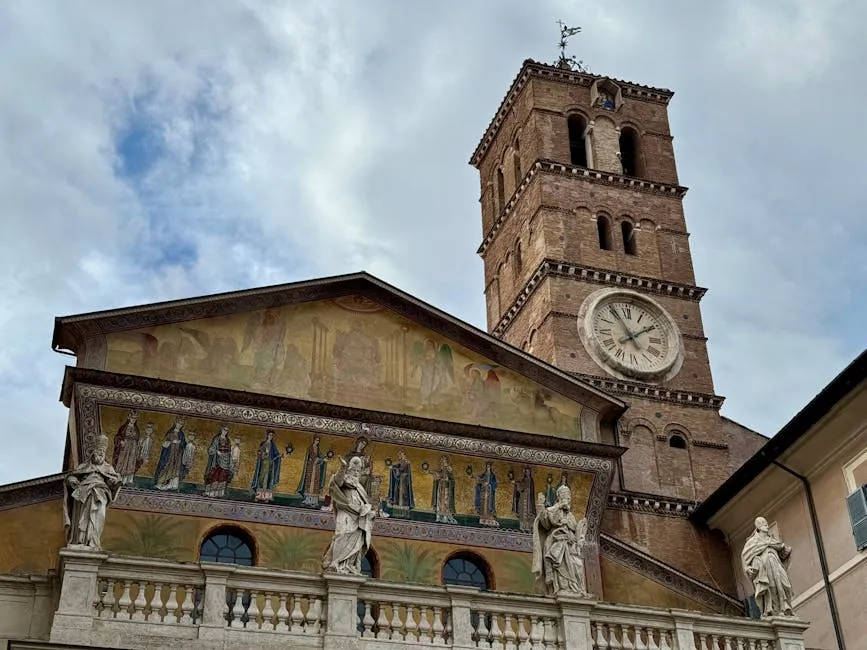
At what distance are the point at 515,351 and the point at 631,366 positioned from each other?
255 inches

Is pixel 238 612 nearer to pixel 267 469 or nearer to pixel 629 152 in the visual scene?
pixel 267 469

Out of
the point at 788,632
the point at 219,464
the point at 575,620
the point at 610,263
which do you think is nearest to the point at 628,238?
the point at 610,263

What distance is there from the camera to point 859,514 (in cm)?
1917

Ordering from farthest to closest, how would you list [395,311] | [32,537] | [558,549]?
[395,311] < [32,537] < [558,549]

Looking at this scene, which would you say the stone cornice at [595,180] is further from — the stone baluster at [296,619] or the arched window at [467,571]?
the stone baluster at [296,619]

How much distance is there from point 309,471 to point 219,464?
4.73 feet

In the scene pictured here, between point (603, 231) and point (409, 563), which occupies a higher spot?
point (603, 231)

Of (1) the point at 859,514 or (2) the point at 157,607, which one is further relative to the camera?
(1) the point at 859,514

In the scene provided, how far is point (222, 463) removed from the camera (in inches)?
770

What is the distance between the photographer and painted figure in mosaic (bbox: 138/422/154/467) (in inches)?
756

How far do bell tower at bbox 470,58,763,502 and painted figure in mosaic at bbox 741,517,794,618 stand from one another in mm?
8328

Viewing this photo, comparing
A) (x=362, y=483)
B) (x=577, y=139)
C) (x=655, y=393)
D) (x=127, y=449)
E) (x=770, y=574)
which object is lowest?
(x=770, y=574)

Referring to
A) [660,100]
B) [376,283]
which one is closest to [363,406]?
[376,283]

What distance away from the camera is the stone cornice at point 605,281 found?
28.9m
